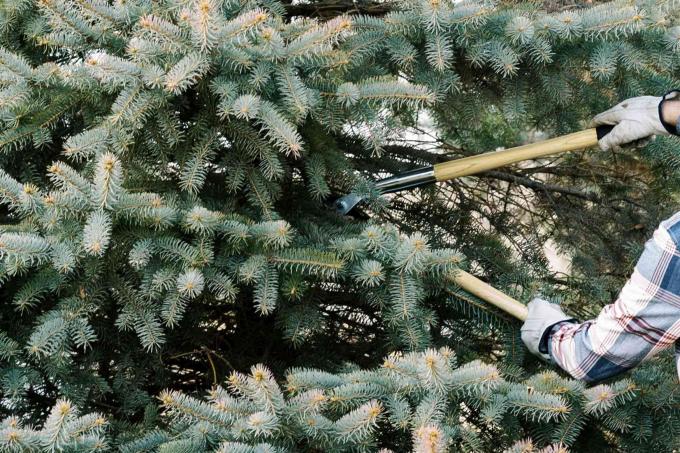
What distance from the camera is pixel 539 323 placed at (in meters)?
2.34

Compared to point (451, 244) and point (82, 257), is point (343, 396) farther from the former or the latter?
point (451, 244)

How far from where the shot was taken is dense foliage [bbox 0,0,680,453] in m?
1.99

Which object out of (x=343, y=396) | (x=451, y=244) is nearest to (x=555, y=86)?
(x=451, y=244)

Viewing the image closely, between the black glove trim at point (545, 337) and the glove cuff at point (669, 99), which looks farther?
the glove cuff at point (669, 99)

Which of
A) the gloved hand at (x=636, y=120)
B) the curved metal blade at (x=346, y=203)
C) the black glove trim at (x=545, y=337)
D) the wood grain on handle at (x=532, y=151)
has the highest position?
the gloved hand at (x=636, y=120)

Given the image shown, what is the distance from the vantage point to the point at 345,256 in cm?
231

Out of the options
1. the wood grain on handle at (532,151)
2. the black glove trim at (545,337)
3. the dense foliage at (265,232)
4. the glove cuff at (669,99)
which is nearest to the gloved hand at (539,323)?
the black glove trim at (545,337)

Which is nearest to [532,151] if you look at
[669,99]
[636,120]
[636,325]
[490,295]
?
[636,120]

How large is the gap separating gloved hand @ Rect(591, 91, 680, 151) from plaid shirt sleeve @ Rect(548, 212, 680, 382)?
682 millimetres

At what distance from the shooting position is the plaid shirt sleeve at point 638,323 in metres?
1.93

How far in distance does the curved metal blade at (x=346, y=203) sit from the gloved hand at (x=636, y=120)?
2.80 feet

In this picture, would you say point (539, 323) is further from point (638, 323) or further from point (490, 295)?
point (638, 323)

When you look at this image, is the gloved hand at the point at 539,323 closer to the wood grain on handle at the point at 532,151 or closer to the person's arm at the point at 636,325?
the person's arm at the point at 636,325

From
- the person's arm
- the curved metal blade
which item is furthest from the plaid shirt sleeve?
the curved metal blade
